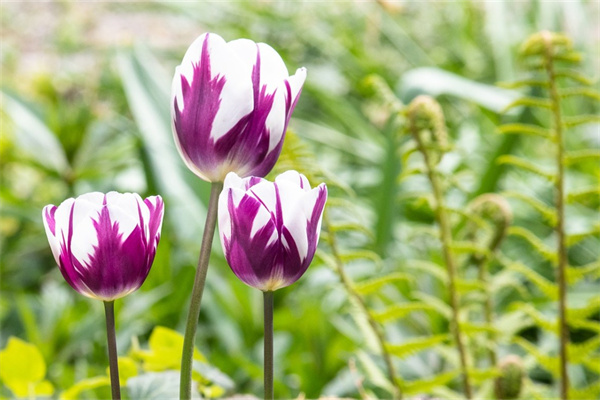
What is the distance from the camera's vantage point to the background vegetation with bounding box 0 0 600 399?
444 millimetres

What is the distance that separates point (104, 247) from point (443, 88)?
2.44 ft

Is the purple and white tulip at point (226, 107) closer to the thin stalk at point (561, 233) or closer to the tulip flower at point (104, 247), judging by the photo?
the tulip flower at point (104, 247)

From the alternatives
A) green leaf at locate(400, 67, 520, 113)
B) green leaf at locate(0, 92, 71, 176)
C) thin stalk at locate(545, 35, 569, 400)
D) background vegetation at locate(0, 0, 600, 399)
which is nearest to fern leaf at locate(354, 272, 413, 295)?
background vegetation at locate(0, 0, 600, 399)

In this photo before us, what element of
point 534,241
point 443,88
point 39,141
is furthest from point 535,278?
point 39,141

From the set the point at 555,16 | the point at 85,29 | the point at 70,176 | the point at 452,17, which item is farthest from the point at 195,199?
the point at 452,17

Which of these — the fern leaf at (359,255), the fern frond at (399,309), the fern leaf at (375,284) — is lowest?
the fern frond at (399,309)

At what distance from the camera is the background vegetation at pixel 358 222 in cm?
44

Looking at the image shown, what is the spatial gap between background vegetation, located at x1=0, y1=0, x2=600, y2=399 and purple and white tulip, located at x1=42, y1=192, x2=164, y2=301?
8 centimetres

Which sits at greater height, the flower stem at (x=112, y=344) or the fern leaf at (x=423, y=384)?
the flower stem at (x=112, y=344)

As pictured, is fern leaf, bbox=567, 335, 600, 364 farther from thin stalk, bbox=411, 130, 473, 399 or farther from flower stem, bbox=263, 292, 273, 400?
flower stem, bbox=263, 292, 273, 400

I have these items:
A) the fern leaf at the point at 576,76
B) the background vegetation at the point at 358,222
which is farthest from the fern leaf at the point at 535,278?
the fern leaf at the point at 576,76

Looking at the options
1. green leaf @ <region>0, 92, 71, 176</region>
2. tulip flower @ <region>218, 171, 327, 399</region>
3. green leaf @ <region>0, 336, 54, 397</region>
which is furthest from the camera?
green leaf @ <region>0, 92, 71, 176</region>

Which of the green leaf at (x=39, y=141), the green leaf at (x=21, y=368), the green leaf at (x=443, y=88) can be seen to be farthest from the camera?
the green leaf at (x=39, y=141)

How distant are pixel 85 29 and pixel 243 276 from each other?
2106 millimetres
